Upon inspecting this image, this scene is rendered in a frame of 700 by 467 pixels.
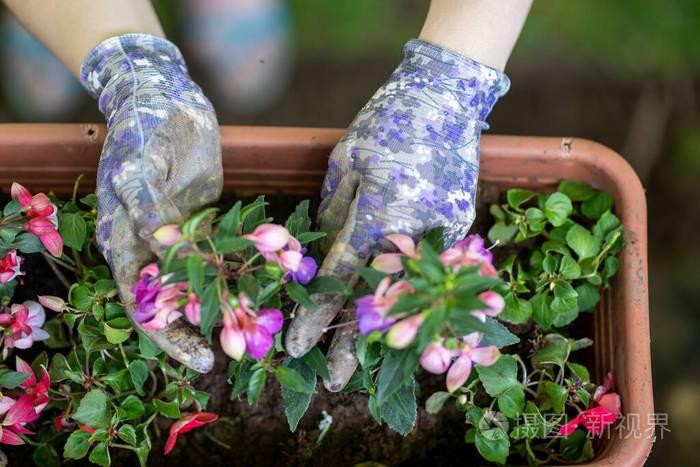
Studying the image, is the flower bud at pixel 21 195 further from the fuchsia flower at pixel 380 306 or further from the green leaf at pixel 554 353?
the green leaf at pixel 554 353

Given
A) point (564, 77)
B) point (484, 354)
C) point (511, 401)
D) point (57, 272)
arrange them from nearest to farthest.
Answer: point (484, 354) → point (511, 401) → point (57, 272) → point (564, 77)

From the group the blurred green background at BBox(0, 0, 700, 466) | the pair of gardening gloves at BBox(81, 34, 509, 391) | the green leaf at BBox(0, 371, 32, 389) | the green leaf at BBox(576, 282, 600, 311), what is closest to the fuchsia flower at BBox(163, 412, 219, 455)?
Result: the pair of gardening gloves at BBox(81, 34, 509, 391)

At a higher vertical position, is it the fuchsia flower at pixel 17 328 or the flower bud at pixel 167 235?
the flower bud at pixel 167 235

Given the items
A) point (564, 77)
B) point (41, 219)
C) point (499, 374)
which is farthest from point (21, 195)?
point (564, 77)

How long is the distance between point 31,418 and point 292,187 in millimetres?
588

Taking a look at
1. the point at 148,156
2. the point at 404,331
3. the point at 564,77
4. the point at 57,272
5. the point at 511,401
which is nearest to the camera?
the point at 404,331

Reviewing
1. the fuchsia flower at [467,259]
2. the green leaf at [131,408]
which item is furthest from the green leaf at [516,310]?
the green leaf at [131,408]

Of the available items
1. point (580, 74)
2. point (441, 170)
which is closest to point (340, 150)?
point (441, 170)

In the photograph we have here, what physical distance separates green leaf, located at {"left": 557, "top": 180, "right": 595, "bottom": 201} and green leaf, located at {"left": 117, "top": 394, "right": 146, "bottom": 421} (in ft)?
2.69

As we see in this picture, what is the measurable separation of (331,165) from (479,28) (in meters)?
0.33

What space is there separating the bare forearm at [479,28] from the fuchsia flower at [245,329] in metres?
0.57

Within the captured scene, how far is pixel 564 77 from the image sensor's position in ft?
5.99

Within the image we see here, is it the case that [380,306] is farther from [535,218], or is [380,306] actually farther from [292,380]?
[535,218]

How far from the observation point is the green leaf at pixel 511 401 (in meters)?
1.10
